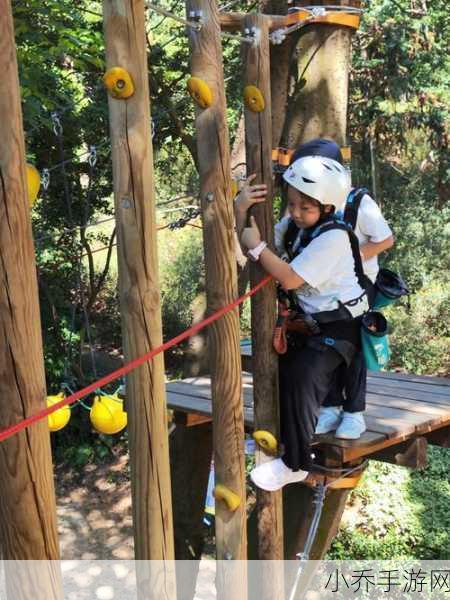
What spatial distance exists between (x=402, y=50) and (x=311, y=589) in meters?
6.17

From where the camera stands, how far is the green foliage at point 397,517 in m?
5.51

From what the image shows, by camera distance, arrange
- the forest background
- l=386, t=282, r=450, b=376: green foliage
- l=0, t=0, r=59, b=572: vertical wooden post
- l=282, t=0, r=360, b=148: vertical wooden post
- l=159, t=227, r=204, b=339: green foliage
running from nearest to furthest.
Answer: l=0, t=0, r=59, b=572: vertical wooden post < l=282, t=0, r=360, b=148: vertical wooden post < the forest background < l=386, t=282, r=450, b=376: green foliage < l=159, t=227, r=204, b=339: green foliage

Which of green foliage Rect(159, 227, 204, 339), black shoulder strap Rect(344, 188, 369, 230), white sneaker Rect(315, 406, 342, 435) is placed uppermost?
black shoulder strap Rect(344, 188, 369, 230)

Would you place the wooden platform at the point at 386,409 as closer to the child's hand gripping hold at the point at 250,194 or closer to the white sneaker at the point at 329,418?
the white sneaker at the point at 329,418

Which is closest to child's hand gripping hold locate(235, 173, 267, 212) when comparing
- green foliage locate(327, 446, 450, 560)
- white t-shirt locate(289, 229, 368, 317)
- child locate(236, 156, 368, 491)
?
child locate(236, 156, 368, 491)

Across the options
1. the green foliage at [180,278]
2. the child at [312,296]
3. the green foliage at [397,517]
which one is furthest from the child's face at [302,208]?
the green foliage at [180,278]

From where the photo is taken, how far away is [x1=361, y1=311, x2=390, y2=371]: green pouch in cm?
254

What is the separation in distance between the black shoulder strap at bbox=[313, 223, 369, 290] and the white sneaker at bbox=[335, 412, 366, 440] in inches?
19.3

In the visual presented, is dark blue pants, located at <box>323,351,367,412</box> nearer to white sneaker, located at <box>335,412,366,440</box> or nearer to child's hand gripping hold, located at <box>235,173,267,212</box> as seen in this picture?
white sneaker, located at <box>335,412,366,440</box>

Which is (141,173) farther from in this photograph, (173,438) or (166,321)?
(166,321)

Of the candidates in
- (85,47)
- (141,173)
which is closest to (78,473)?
(85,47)

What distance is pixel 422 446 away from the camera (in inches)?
114

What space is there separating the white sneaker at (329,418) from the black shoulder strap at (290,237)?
624 mm

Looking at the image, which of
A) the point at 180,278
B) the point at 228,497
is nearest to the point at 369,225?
the point at 228,497
